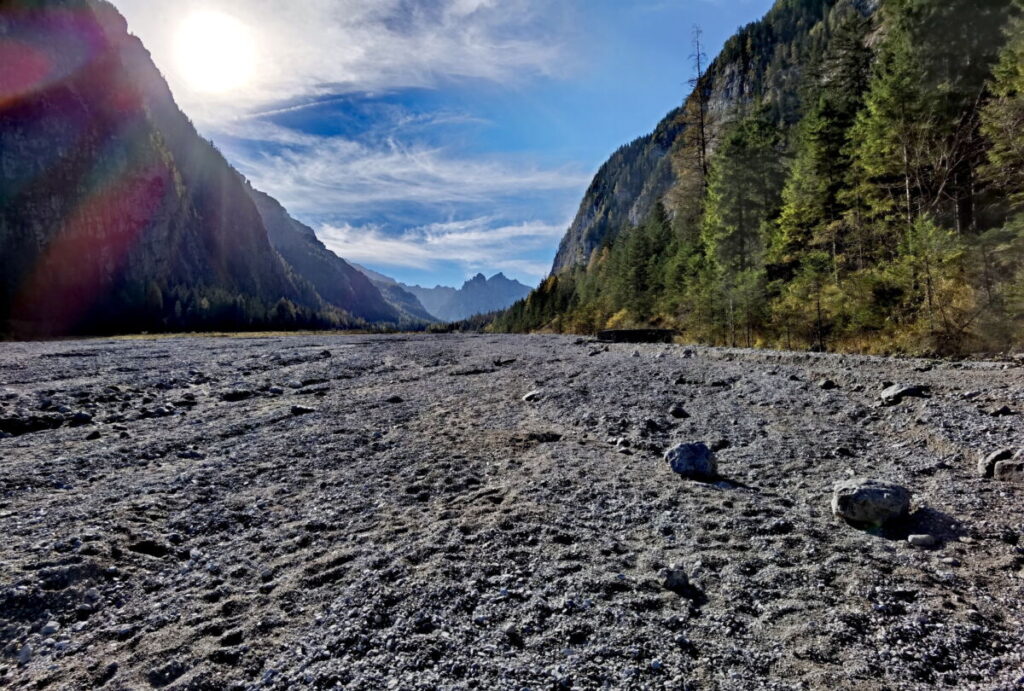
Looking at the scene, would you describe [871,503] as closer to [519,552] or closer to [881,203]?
[519,552]

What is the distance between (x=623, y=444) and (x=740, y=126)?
3772cm

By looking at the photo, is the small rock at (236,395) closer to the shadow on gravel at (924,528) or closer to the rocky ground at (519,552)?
the rocky ground at (519,552)

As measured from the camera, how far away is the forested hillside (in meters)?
17.5

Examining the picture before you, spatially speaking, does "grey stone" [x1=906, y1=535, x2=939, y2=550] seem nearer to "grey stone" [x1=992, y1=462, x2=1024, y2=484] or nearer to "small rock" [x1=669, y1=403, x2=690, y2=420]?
"grey stone" [x1=992, y1=462, x2=1024, y2=484]

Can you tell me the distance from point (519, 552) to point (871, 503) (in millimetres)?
4120

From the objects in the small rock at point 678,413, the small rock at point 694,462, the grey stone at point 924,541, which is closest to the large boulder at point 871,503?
the grey stone at point 924,541

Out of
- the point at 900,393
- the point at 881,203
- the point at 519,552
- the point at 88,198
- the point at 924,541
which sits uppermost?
the point at 88,198

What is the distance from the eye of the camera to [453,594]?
179 inches

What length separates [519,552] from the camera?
5254mm

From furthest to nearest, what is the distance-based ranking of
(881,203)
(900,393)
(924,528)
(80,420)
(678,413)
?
1. (881,203)
2. (80,420)
3. (678,413)
4. (900,393)
5. (924,528)

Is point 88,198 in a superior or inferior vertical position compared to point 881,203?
superior

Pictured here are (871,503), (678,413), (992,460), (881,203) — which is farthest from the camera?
(881,203)

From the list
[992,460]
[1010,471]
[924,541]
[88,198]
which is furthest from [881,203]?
[88,198]

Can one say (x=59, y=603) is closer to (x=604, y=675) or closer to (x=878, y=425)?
(x=604, y=675)
